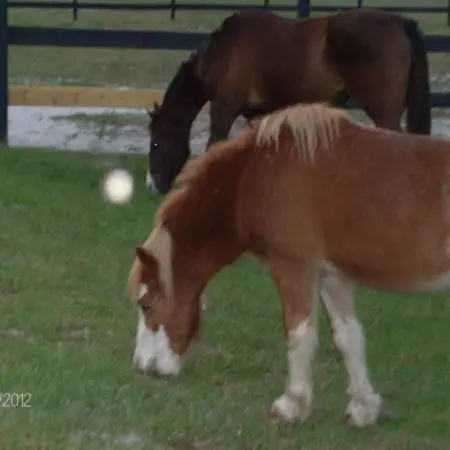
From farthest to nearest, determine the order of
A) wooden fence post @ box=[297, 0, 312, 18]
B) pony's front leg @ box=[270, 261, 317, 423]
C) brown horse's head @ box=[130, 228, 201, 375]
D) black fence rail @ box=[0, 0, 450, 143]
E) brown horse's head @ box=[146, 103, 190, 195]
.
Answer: wooden fence post @ box=[297, 0, 312, 18] → black fence rail @ box=[0, 0, 450, 143] → brown horse's head @ box=[146, 103, 190, 195] → brown horse's head @ box=[130, 228, 201, 375] → pony's front leg @ box=[270, 261, 317, 423]

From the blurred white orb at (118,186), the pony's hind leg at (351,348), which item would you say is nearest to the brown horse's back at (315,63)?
the blurred white orb at (118,186)

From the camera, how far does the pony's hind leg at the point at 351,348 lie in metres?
4.38

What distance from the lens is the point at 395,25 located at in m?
8.48

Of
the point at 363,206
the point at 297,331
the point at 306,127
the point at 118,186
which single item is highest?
the point at 306,127

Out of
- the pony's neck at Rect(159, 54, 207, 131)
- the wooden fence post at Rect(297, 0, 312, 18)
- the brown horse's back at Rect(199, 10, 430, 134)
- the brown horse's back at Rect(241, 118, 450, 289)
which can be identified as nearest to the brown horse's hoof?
the brown horse's back at Rect(241, 118, 450, 289)

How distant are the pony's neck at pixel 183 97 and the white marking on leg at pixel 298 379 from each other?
5020 millimetres

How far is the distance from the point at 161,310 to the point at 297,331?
60cm

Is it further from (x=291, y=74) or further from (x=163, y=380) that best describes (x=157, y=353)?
(x=291, y=74)

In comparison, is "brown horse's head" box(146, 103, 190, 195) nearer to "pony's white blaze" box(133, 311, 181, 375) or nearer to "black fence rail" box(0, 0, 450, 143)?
"black fence rail" box(0, 0, 450, 143)

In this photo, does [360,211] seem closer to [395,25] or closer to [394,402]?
[394,402]

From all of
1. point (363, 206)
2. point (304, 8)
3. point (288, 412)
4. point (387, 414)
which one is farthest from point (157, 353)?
point (304, 8)

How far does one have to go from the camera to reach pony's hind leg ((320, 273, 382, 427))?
4375 mm

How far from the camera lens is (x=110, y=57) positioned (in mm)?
18109

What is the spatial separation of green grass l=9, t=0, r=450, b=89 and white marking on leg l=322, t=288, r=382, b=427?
10201 mm
